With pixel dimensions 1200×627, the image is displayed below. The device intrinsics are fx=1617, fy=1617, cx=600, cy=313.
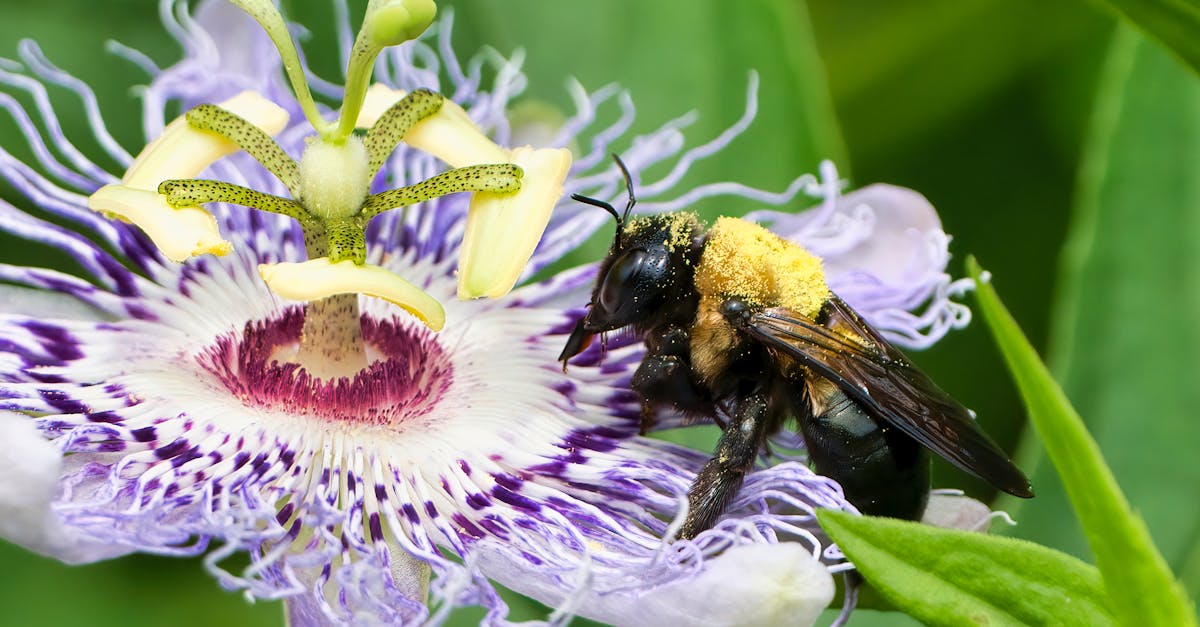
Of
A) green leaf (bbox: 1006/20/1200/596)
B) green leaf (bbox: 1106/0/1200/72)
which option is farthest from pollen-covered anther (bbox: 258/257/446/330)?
green leaf (bbox: 1006/20/1200/596)

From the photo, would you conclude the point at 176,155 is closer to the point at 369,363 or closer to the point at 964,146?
the point at 369,363

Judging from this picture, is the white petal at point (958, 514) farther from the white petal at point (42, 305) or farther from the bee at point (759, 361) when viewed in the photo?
the white petal at point (42, 305)

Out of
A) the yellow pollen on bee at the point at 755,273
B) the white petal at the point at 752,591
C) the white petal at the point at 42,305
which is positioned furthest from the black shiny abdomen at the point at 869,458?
the white petal at the point at 42,305

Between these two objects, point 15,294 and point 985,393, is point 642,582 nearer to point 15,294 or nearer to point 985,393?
point 15,294

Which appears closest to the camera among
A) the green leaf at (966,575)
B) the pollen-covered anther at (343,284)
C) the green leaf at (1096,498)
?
the green leaf at (1096,498)

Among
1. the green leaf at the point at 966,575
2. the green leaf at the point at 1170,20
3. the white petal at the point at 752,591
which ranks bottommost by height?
the white petal at the point at 752,591

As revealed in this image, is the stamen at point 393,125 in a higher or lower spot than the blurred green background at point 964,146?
lower

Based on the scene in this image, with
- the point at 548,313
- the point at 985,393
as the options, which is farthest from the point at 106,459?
the point at 985,393
